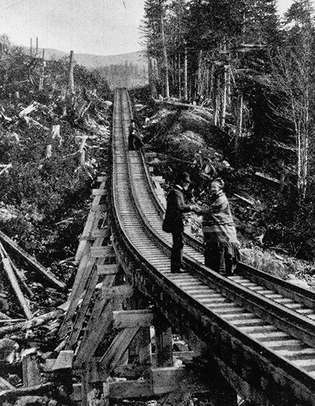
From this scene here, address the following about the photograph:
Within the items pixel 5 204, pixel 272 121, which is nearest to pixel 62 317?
pixel 5 204

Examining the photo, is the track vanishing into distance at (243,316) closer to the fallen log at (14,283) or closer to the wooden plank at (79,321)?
the wooden plank at (79,321)

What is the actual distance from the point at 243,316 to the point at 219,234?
2.13m

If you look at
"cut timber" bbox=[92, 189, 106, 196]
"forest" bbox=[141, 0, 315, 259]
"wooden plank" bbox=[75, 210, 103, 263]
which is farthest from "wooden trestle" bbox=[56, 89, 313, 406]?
"forest" bbox=[141, 0, 315, 259]

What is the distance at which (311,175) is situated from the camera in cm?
2109

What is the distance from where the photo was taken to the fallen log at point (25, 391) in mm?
8562

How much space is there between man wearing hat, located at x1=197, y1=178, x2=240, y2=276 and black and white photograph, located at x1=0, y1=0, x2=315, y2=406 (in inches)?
1.0

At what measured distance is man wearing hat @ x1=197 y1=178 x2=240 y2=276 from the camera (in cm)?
721

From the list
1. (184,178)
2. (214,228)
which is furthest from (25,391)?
(184,178)

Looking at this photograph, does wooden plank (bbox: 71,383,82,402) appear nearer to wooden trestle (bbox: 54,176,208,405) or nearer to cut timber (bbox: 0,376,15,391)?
wooden trestle (bbox: 54,176,208,405)

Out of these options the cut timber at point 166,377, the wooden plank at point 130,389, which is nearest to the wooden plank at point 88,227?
the wooden plank at point 130,389

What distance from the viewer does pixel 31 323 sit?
1150cm

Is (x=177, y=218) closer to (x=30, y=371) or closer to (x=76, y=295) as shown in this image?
(x=30, y=371)

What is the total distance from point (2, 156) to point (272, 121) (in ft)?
44.3

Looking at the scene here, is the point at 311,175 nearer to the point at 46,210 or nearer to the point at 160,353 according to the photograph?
the point at 46,210
